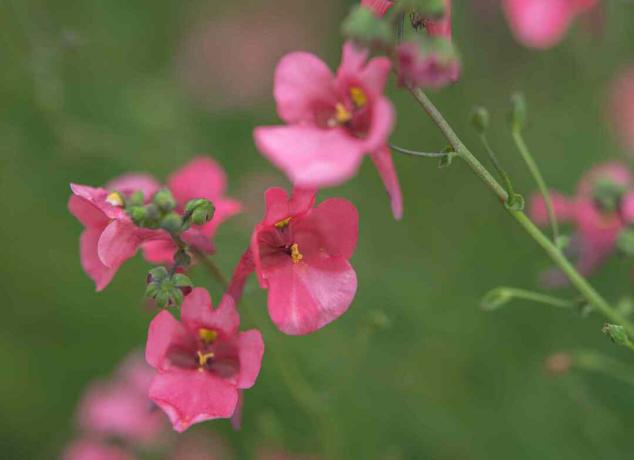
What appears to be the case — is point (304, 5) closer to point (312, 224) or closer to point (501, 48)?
point (501, 48)

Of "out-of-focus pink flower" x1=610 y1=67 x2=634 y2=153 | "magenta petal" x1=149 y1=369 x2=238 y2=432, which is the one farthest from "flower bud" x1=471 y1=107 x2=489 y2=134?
"out-of-focus pink flower" x1=610 y1=67 x2=634 y2=153

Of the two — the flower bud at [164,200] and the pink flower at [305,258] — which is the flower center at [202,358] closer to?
the pink flower at [305,258]

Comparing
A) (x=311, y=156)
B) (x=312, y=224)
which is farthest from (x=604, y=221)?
(x=311, y=156)

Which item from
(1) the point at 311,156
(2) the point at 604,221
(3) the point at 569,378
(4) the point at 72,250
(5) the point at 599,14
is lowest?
(4) the point at 72,250

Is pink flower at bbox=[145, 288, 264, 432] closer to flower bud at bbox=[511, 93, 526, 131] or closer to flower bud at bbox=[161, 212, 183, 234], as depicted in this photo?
flower bud at bbox=[161, 212, 183, 234]

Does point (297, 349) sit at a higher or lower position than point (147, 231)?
lower
